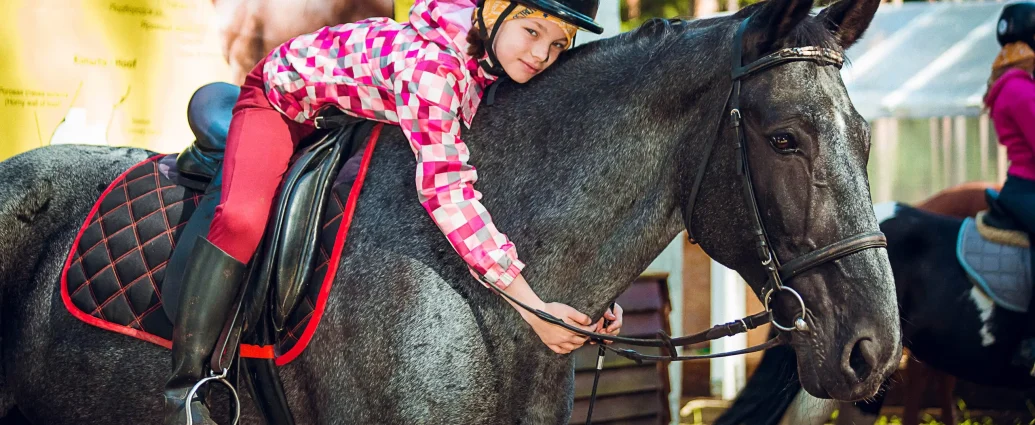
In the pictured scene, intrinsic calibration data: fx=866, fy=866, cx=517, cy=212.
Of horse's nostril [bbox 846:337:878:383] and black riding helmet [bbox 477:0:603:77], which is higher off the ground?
black riding helmet [bbox 477:0:603:77]

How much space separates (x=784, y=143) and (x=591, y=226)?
533 mm

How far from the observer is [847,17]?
7.43ft

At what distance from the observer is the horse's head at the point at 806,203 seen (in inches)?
78.5

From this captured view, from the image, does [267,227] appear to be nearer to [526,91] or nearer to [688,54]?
[526,91]

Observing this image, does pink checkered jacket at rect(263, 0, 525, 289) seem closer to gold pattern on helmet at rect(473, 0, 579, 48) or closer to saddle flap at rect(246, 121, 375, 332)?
gold pattern on helmet at rect(473, 0, 579, 48)

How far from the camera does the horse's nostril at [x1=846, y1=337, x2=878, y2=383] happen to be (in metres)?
1.97

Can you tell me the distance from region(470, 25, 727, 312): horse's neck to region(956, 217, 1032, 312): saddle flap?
425 cm

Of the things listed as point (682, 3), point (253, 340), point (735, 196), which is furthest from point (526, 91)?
point (682, 3)

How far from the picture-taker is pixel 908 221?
5.93 metres

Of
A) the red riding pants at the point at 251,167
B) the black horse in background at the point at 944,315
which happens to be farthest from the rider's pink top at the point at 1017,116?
the red riding pants at the point at 251,167

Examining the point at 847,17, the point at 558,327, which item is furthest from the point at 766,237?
the point at 847,17

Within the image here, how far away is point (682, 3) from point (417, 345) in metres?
14.8

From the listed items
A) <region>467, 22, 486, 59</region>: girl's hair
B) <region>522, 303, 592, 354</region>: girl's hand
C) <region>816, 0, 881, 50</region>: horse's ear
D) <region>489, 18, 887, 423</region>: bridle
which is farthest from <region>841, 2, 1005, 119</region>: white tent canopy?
<region>522, 303, 592, 354</region>: girl's hand

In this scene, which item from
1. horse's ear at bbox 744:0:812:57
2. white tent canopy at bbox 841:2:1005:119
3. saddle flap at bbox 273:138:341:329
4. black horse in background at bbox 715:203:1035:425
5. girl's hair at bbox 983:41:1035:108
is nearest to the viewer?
horse's ear at bbox 744:0:812:57
